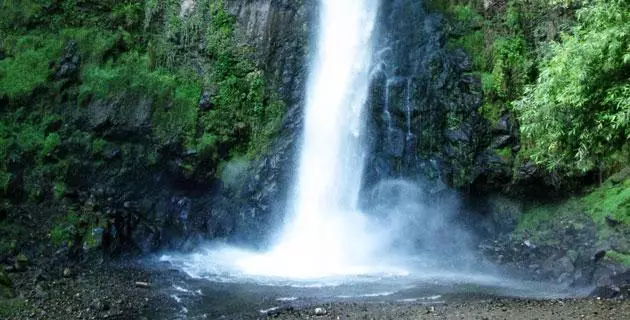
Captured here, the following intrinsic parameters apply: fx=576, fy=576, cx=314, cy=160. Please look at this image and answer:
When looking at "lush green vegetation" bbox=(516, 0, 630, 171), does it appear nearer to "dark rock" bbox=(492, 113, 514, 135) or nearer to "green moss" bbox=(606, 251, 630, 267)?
"green moss" bbox=(606, 251, 630, 267)

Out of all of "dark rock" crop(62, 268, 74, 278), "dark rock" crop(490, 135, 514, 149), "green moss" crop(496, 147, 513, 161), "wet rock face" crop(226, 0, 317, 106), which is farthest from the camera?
"wet rock face" crop(226, 0, 317, 106)

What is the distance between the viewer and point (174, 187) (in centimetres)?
1908

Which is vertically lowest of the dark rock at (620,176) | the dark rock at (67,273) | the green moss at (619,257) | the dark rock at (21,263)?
the dark rock at (67,273)

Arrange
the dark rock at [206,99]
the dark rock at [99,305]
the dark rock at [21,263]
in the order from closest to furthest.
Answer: the dark rock at [99,305]
the dark rock at [21,263]
the dark rock at [206,99]

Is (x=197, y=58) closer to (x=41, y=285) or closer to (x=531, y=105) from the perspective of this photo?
(x=41, y=285)

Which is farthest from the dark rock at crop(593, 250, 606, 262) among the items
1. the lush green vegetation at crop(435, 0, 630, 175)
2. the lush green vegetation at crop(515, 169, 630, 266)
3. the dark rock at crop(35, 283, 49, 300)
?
the dark rock at crop(35, 283, 49, 300)

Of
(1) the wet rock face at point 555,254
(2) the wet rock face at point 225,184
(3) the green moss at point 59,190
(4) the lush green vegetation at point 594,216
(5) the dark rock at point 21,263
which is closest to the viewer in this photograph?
(5) the dark rock at point 21,263

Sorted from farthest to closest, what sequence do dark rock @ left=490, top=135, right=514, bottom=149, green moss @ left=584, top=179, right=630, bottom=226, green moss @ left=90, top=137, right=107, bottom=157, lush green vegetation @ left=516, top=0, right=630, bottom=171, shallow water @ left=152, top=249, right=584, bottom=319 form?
dark rock @ left=490, top=135, right=514, bottom=149 < green moss @ left=90, top=137, right=107, bottom=157 < green moss @ left=584, top=179, right=630, bottom=226 < shallow water @ left=152, top=249, right=584, bottom=319 < lush green vegetation @ left=516, top=0, right=630, bottom=171

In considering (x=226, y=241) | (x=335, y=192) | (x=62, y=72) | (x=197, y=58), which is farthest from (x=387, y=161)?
(x=62, y=72)

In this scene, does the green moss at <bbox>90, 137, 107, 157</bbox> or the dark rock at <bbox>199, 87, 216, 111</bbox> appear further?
the dark rock at <bbox>199, 87, 216, 111</bbox>

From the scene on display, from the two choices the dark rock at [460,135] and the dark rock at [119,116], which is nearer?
the dark rock at [119,116]

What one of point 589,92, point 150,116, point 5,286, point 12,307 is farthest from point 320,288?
point 150,116

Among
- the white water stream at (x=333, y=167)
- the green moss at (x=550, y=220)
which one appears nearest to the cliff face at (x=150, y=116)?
the white water stream at (x=333, y=167)

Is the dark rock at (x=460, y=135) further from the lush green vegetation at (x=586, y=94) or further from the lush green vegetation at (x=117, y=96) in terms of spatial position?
the lush green vegetation at (x=586, y=94)
